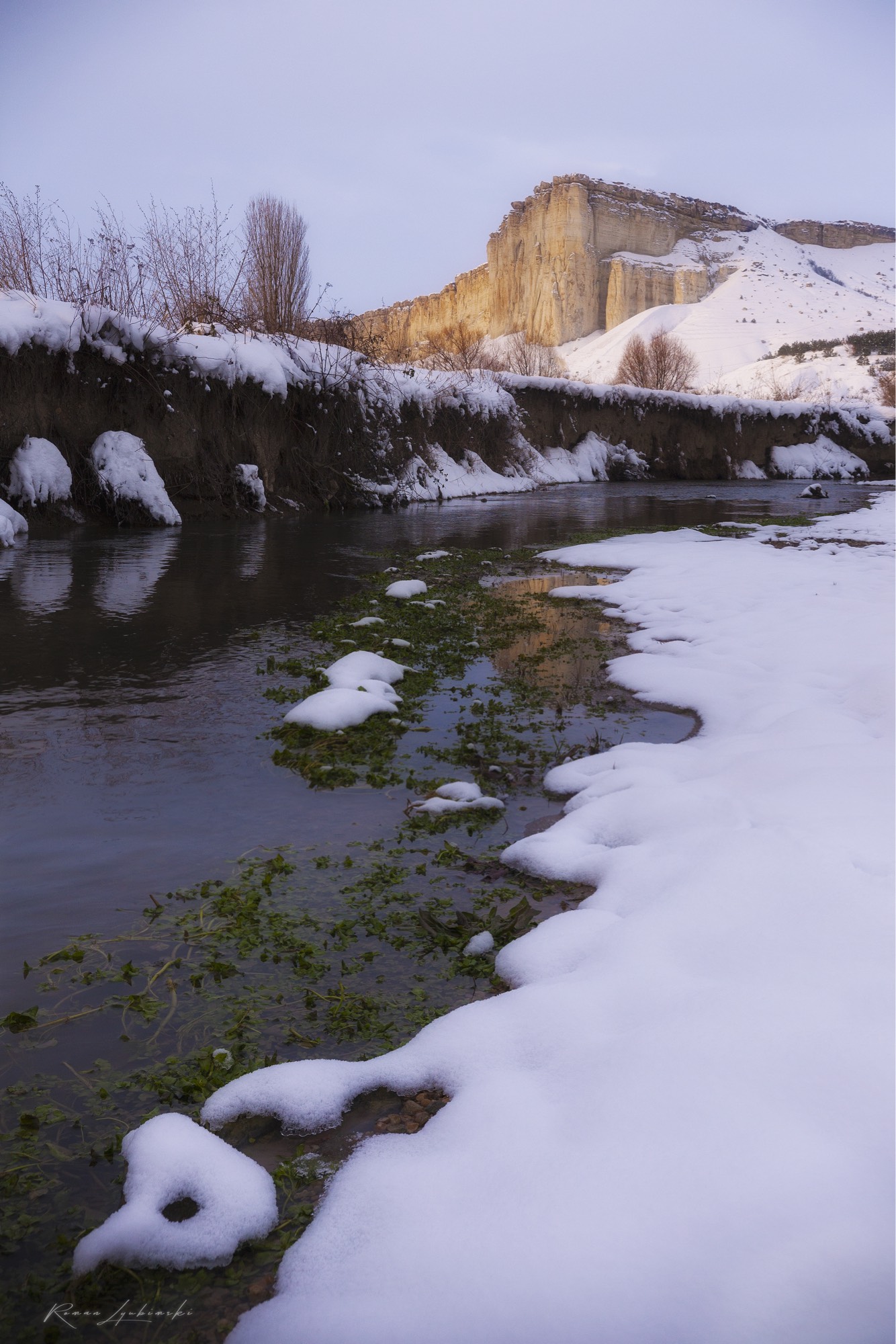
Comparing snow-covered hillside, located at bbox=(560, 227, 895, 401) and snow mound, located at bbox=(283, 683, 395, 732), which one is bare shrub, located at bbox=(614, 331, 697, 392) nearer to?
snow-covered hillside, located at bbox=(560, 227, 895, 401)

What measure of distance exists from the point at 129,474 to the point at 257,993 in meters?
9.99

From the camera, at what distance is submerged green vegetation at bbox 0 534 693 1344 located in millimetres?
1230

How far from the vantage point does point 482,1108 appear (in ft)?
4.82

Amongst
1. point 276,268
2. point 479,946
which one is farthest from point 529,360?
point 479,946

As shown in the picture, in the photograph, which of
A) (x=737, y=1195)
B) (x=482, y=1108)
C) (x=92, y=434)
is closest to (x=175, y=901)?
(x=482, y=1108)

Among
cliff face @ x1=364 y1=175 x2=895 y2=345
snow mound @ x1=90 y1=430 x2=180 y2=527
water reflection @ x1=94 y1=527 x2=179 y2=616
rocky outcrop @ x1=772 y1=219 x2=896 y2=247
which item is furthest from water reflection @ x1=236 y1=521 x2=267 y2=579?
rocky outcrop @ x1=772 y1=219 x2=896 y2=247

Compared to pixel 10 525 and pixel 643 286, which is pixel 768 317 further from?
pixel 10 525

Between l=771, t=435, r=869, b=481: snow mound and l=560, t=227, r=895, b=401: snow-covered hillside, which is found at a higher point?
l=560, t=227, r=895, b=401: snow-covered hillside

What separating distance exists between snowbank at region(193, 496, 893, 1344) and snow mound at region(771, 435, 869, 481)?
87.6 ft

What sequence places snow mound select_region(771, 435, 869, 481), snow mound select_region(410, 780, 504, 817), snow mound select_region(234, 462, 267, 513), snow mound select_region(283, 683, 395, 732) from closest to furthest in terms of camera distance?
snow mound select_region(410, 780, 504, 817) < snow mound select_region(283, 683, 395, 732) < snow mound select_region(234, 462, 267, 513) < snow mound select_region(771, 435, 869, 481)

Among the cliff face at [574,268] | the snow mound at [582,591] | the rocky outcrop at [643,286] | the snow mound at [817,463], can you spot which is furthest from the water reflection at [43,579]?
the rocky outcrop at [643,286]

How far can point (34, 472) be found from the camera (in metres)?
9.99

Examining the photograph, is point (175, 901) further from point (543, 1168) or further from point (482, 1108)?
point (543, 1168)

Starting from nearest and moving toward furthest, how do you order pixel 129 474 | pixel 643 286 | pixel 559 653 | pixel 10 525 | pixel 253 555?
pixel 559 653 < pixel 253 555 < pixel 10 525 < pixel 129 474 < pixel 643 286
